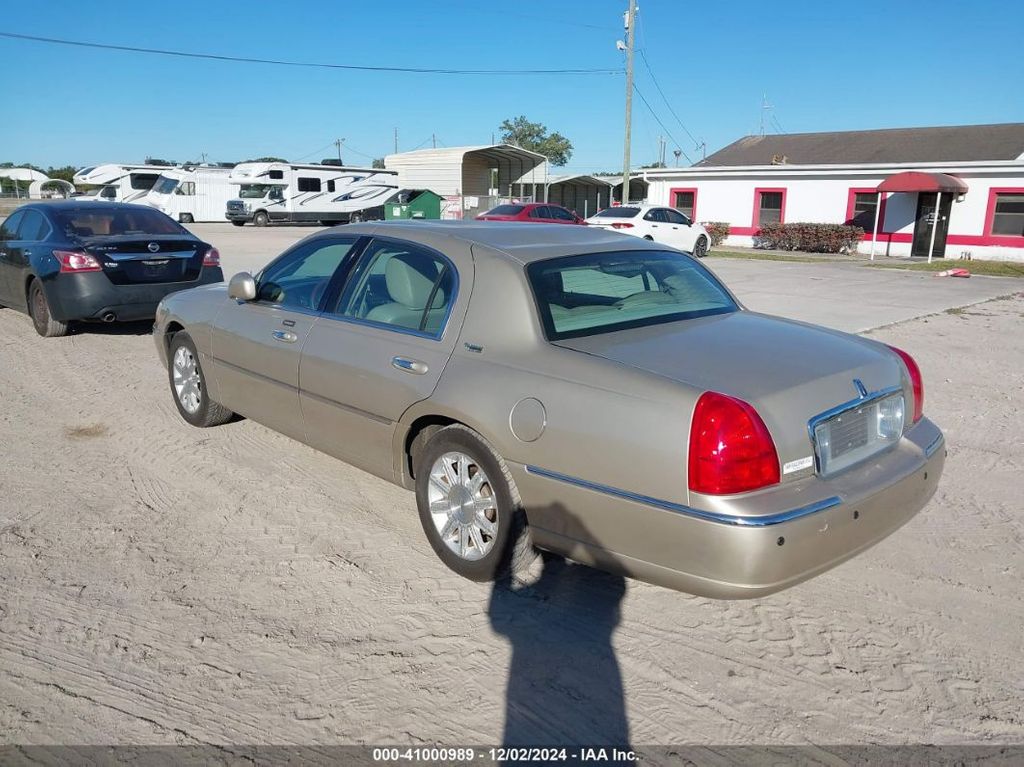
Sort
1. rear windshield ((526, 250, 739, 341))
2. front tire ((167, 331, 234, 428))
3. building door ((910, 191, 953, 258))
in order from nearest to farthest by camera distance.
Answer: rear windshield ((526, 250, 739, 341)) → front tire ((167, 331, 234, 428)) → building door ((910, 191, 953, 258))

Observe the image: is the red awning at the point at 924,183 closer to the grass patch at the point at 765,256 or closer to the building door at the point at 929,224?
the building door at the point at 929,224

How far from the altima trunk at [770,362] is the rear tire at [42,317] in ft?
25.3

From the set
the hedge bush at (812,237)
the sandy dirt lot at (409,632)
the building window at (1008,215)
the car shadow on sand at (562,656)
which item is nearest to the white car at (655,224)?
the hedge bush at (812,237)

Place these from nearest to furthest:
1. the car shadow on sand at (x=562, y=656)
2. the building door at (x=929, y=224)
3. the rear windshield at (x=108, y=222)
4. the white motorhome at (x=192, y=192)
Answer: the car shadow on sand at (x=562, y=656), the rear windshield at (x=108, y=222), the building door at (x=929, y=224), the white motorhome at (x=192, y=192)

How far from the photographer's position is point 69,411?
21.1ft

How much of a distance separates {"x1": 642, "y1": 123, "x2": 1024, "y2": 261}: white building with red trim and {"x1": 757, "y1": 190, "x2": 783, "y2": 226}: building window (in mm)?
37

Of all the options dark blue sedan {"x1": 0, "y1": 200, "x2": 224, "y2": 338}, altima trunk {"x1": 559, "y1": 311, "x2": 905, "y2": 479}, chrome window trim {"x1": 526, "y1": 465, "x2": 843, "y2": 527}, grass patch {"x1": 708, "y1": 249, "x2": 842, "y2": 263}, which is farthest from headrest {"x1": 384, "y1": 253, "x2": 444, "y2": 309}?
grass patch {"x1": 708, "y1": 249, "x2": 842, "y2": 263}

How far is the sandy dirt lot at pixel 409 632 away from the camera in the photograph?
111 inches

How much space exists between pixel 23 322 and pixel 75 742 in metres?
9.09

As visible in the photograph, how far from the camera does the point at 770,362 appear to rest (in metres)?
3.34

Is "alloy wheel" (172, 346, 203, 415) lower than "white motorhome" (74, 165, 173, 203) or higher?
lower

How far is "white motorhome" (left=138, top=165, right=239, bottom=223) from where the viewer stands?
127 feet

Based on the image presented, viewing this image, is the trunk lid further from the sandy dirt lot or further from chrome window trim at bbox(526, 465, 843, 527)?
chrome window trim at bbox(526, 465, 843, 527)

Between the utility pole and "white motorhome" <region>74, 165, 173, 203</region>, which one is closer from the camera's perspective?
the utility pole
